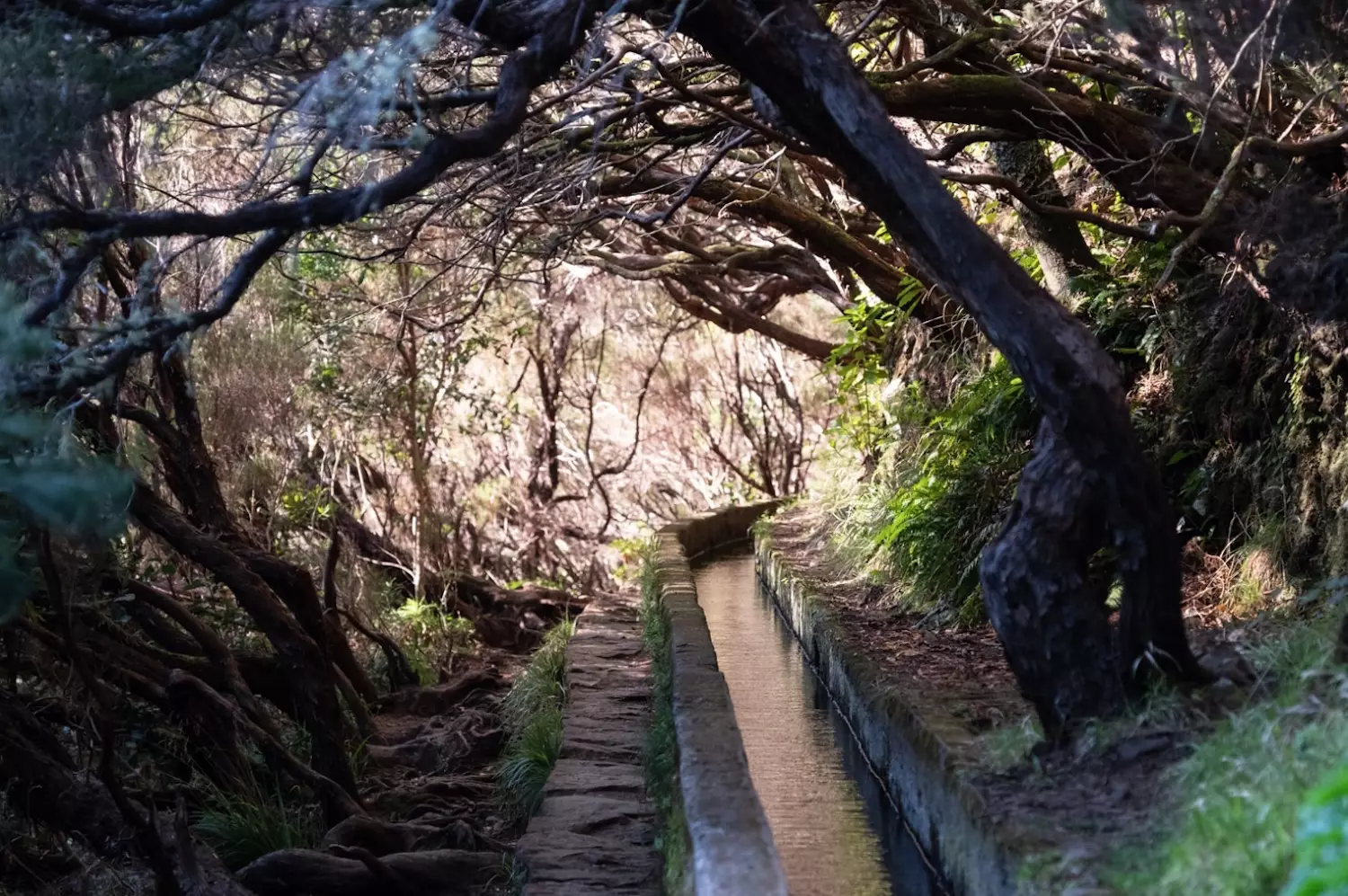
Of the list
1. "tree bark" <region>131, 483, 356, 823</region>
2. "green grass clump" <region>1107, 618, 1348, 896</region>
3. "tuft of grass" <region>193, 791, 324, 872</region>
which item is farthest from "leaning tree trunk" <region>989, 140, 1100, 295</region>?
"tuft of grass" <region>193, 791, 324, 872</region>

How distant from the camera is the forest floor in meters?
4.25

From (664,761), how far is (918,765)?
4.77 feet

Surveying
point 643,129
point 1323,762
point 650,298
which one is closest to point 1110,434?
point 1323,762

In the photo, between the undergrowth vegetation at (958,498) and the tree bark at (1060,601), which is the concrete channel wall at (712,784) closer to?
the tree bark at (1060,601)

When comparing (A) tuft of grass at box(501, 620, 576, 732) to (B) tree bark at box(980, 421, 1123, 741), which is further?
(A) tuft of grass at box(501, 620, 576, 732)

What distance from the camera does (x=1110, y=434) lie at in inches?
205

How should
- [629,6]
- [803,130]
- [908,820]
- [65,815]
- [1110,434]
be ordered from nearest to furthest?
[1110,434], [803,130], [629,6], [908,820], [65,815]

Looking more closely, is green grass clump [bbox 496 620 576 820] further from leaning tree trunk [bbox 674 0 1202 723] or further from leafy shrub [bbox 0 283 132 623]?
leafy shrub [bbox 0 283 132 623]

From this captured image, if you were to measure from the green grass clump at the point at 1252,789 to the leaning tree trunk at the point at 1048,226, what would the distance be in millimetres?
5387

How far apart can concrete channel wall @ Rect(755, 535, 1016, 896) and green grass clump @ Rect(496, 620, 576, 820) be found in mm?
1966

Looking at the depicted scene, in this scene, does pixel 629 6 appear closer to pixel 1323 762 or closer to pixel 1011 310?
pixel 1011 310

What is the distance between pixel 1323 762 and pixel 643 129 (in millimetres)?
8297

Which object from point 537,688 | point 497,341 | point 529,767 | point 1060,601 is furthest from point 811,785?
point 497,341

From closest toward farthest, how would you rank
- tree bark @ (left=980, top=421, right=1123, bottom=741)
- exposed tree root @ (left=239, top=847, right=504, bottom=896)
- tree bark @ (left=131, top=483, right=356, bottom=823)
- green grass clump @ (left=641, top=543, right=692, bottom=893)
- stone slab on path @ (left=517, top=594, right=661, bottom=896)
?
tree bark @ (left=980, top=421, right=1123, bottom=741), green grass clump @ (left=641, top=543, right=692, bottom=893), stone slab on path @ (left=517, top=594, right=661, bottom=896), exposed tree root @ (left=239, top=847, right=504, bottom=896), tree bark @ (left=131, top=483, right=356, bottom=823)
